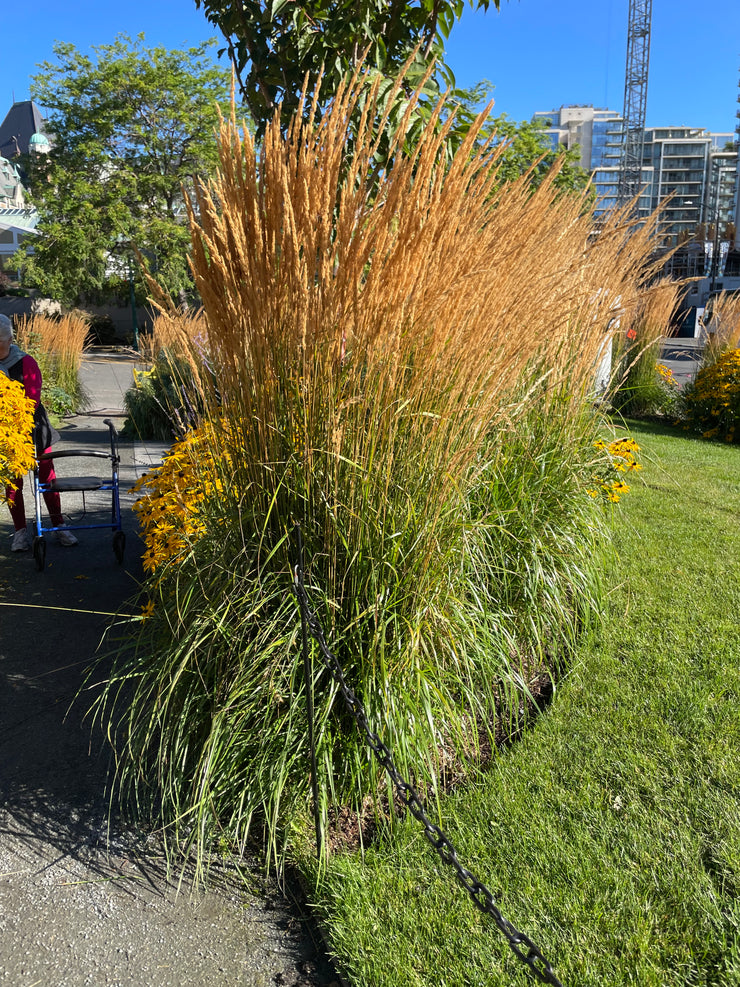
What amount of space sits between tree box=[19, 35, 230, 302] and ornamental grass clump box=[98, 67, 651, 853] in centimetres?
2657

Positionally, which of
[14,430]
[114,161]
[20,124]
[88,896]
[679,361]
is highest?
[20,124]

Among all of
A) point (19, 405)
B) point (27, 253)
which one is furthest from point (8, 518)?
point (27, 253)

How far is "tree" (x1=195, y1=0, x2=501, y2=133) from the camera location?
3387mm

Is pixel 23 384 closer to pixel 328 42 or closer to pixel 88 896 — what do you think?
pixel 328 42

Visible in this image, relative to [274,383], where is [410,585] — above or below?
below

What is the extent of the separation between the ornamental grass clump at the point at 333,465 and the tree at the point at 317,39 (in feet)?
3.97

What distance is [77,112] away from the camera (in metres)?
28.9

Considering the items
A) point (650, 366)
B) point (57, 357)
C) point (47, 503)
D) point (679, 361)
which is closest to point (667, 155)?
point (679, 361)

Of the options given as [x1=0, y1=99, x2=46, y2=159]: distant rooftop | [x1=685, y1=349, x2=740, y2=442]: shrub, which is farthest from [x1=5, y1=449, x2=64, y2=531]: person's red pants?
[x1=0, y1=99, x2=46, y2=159]: distant rooftop

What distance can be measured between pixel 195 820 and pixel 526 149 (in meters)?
19.4

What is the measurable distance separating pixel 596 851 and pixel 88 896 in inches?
61.6

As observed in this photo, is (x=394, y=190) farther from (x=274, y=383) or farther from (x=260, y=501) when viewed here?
(x=260, y=501)

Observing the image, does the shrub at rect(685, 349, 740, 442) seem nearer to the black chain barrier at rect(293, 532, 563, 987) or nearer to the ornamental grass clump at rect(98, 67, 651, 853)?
the ornamental grass clump at rect(98, 67, 651, 853)

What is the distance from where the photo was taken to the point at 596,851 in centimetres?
229
